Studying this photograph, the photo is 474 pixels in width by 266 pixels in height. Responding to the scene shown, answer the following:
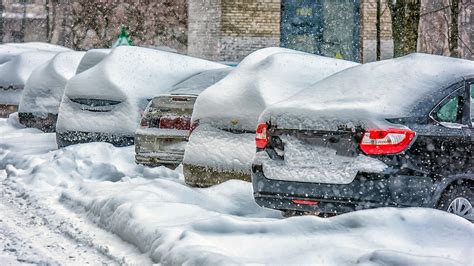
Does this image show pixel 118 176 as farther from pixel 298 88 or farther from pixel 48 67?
pixel 48 67

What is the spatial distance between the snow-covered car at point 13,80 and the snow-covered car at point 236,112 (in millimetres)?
9889

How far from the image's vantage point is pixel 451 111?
7668 mm

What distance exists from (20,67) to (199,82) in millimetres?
8728

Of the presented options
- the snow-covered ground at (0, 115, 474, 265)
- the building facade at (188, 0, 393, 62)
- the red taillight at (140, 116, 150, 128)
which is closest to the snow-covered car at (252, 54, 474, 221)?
the snow-covered ground at (0, 115, 474, 265)

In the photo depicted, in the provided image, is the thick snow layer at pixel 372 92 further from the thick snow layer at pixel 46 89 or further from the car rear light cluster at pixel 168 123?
the thick snow layer at pixel 46 89

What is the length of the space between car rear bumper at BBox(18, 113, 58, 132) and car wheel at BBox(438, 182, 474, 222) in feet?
31.8

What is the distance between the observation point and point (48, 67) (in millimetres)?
16234

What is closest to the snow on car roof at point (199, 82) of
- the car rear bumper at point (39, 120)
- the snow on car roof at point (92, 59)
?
the snow on car roof at point (92, 59)

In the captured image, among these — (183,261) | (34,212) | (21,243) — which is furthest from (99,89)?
(183,261)

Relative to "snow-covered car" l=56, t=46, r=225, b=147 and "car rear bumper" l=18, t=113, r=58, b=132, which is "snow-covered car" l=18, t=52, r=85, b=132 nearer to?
"car rear bumper" l=18, t=113, r=58, b=132

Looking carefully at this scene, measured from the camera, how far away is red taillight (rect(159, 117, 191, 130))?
36.4 ft

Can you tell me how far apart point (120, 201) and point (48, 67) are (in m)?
7.87

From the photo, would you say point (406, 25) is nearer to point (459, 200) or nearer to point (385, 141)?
point (459, 200)

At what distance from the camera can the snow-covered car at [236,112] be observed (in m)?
9.34
